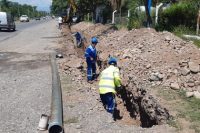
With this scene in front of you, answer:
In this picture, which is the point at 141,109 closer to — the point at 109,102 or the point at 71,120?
the point at 109,102

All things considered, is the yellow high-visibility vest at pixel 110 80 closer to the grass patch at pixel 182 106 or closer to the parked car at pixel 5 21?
the grass patch at pixel 182 106

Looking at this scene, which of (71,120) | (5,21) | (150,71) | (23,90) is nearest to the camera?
(71,120)

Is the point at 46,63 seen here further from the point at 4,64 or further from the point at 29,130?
the point at 29,130

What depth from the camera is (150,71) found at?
1182cm

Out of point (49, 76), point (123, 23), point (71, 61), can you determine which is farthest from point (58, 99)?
point (123, 23)

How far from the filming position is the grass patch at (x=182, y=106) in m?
8.15

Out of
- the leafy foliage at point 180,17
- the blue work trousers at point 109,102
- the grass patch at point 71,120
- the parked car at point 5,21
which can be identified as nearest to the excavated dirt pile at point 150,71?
the blue work trousers at point 109,102

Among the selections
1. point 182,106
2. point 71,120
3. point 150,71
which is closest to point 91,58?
point 150,71

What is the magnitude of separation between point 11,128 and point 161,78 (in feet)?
13.9

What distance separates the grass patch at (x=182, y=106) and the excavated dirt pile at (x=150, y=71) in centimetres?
24

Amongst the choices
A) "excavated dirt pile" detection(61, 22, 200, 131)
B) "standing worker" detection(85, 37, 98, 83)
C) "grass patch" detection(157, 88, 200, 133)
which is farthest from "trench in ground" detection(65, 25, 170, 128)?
"standing worker" detection(85, 37, 98, 83)

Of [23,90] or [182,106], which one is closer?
[182,106]

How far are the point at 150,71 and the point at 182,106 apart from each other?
9.40 ft

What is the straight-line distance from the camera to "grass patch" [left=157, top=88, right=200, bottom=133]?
26.7 feet
